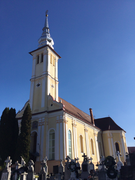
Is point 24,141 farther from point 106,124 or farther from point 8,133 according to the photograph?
point 106,124

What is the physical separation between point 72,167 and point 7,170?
216 inches

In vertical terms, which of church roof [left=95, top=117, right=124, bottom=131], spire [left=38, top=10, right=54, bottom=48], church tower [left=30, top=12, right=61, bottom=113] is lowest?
church roof [left=95, top=117, right=124, bottom=131]

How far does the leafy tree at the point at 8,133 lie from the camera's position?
1795 cm

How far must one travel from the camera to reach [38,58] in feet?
93.5

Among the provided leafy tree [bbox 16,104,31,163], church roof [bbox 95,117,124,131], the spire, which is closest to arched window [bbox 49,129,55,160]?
leafy tree [bbox 16,104,31,163]

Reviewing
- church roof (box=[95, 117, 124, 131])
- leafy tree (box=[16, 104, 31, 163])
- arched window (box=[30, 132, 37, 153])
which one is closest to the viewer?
leafy tree (box=[16, 104, 31, 163])

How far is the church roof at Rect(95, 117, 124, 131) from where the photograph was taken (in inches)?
1377

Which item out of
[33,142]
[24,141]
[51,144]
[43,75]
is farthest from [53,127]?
[43,75]

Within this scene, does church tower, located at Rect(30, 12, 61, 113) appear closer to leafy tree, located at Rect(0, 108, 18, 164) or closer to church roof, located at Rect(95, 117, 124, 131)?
leafy tree, located at Rect(0, 108, 18, 164)

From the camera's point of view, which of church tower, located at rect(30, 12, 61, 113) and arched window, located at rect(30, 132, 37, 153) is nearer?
arched window, located at rect(30, 132, 37, 153)

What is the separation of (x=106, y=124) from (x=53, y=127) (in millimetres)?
19331

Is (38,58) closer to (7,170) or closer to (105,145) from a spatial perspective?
(7,170)

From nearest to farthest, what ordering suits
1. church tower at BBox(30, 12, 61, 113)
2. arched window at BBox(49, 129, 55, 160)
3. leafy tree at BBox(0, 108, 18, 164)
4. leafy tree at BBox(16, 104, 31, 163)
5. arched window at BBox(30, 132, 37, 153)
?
leafy tree at BBox(16, 104, 31, 163), leafy tree at BBox(0, 108, 18, 164), arched window at BBox(49, 129, 55, 160), arched window at BBox(30, 132, 37, 153), church tower at BBox(30, 12, 61, 113)

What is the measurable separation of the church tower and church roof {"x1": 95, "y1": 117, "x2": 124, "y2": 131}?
A: 16135 millimetres
